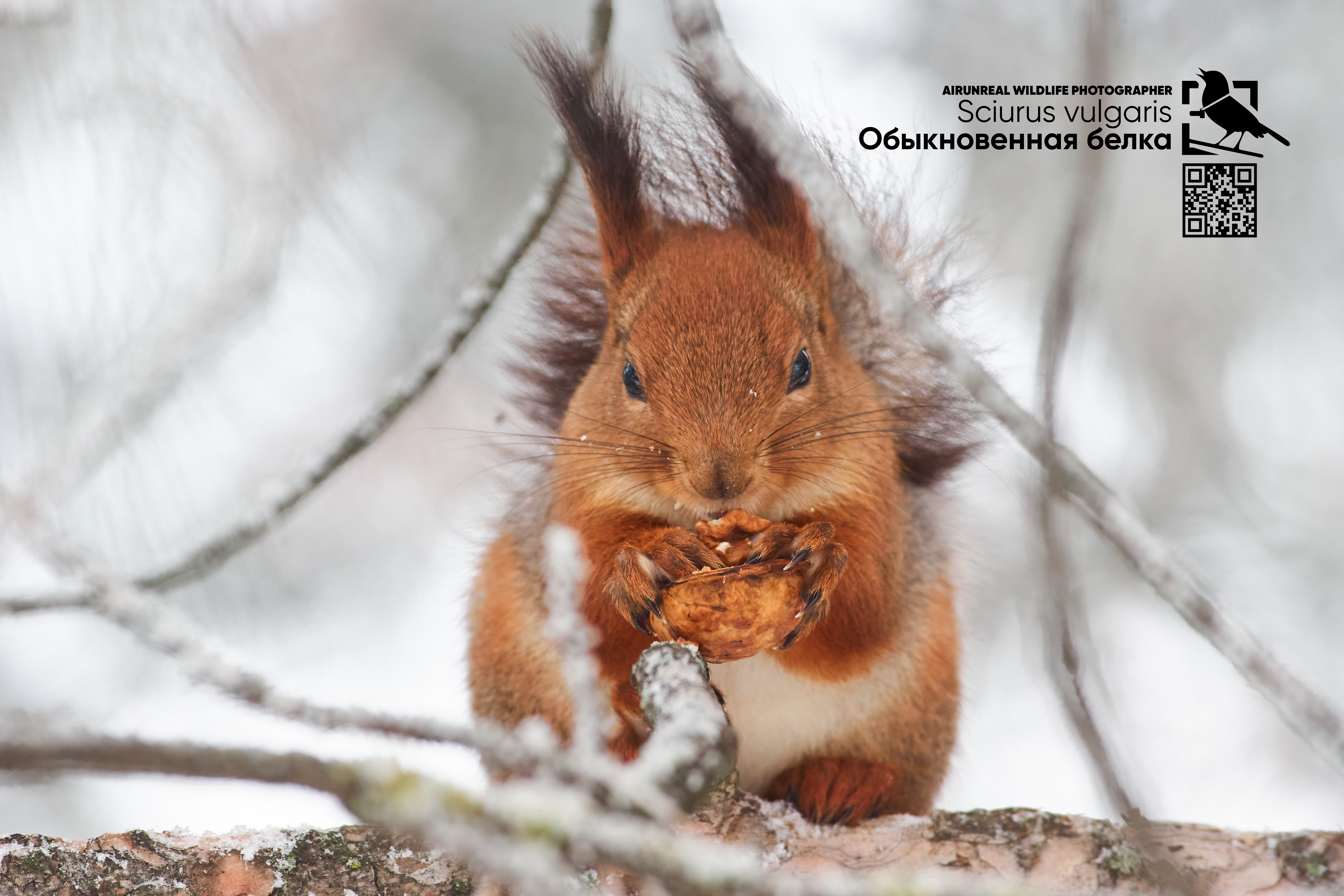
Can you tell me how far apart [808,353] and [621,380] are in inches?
14.2

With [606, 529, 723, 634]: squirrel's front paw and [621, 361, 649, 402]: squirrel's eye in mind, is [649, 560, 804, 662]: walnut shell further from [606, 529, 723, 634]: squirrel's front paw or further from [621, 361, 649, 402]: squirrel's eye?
[621, 361, 649, 402]: squirrel's eye

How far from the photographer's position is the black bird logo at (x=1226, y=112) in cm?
314

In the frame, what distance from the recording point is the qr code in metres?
3.20

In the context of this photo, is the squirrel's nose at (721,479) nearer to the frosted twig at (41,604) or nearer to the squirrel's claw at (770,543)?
the squirrel's claw at (770,543)

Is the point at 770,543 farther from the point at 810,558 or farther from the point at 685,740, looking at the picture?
the point at 685,740

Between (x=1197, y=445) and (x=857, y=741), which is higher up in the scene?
(x=1197, y=445)

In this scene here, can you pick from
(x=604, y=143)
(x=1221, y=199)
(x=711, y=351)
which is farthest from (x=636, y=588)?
(x=1221, y=199)

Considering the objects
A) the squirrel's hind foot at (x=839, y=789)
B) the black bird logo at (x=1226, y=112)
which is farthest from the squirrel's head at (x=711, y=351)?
the black bird logo at (x=1226, y=112)

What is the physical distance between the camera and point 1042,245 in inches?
155

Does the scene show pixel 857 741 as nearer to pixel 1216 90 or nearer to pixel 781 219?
pixel 781 219

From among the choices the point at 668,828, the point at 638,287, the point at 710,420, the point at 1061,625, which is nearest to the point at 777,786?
the point at 710,420

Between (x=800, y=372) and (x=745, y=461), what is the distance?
288 millimetres

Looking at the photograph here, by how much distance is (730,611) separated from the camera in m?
1.53

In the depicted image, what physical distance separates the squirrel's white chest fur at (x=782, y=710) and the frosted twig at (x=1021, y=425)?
A: 1107 millimetres
